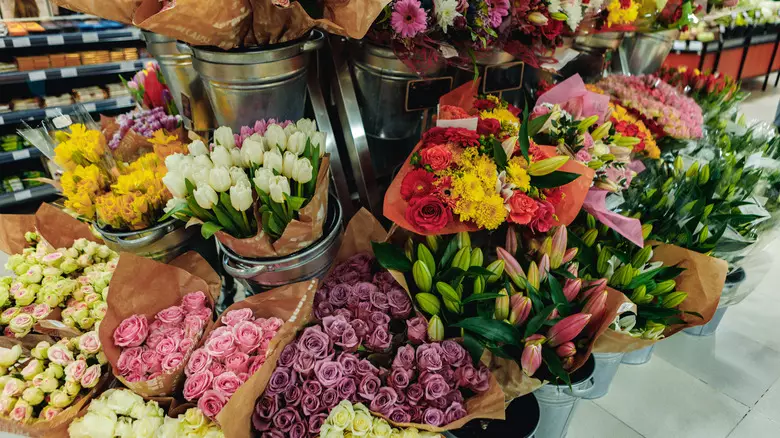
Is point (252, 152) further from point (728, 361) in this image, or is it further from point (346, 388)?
point (728, 361)

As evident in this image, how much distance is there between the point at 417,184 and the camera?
114cm

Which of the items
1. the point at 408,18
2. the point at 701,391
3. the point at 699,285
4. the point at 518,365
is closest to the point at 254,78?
the point at 408,18

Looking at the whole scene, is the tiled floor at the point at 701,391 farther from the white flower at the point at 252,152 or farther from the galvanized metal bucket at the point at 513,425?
the white flower at the point at 252,152

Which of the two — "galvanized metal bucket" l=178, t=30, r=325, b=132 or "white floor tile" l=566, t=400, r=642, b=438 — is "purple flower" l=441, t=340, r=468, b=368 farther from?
"white floor tile" l=566, t=400, r=642, b=438

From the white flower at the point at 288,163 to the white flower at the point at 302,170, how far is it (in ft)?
0.04

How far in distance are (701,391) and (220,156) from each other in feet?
6.71

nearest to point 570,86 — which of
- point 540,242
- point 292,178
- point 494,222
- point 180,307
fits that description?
point 540,242

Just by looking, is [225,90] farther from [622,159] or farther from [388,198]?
[622,159]

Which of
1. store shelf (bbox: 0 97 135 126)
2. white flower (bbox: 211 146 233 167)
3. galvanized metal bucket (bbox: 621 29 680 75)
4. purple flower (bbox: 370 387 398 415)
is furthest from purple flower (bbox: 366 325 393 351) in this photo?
store shelf (bbox: 0 97 135 126)

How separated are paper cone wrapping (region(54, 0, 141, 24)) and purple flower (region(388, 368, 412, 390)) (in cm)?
102

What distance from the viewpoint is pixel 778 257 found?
2928 millimetres

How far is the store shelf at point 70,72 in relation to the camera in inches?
137

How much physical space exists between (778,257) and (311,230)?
10.6 feet

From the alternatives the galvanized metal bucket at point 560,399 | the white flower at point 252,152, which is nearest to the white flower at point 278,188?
the white flower at point 252,152
